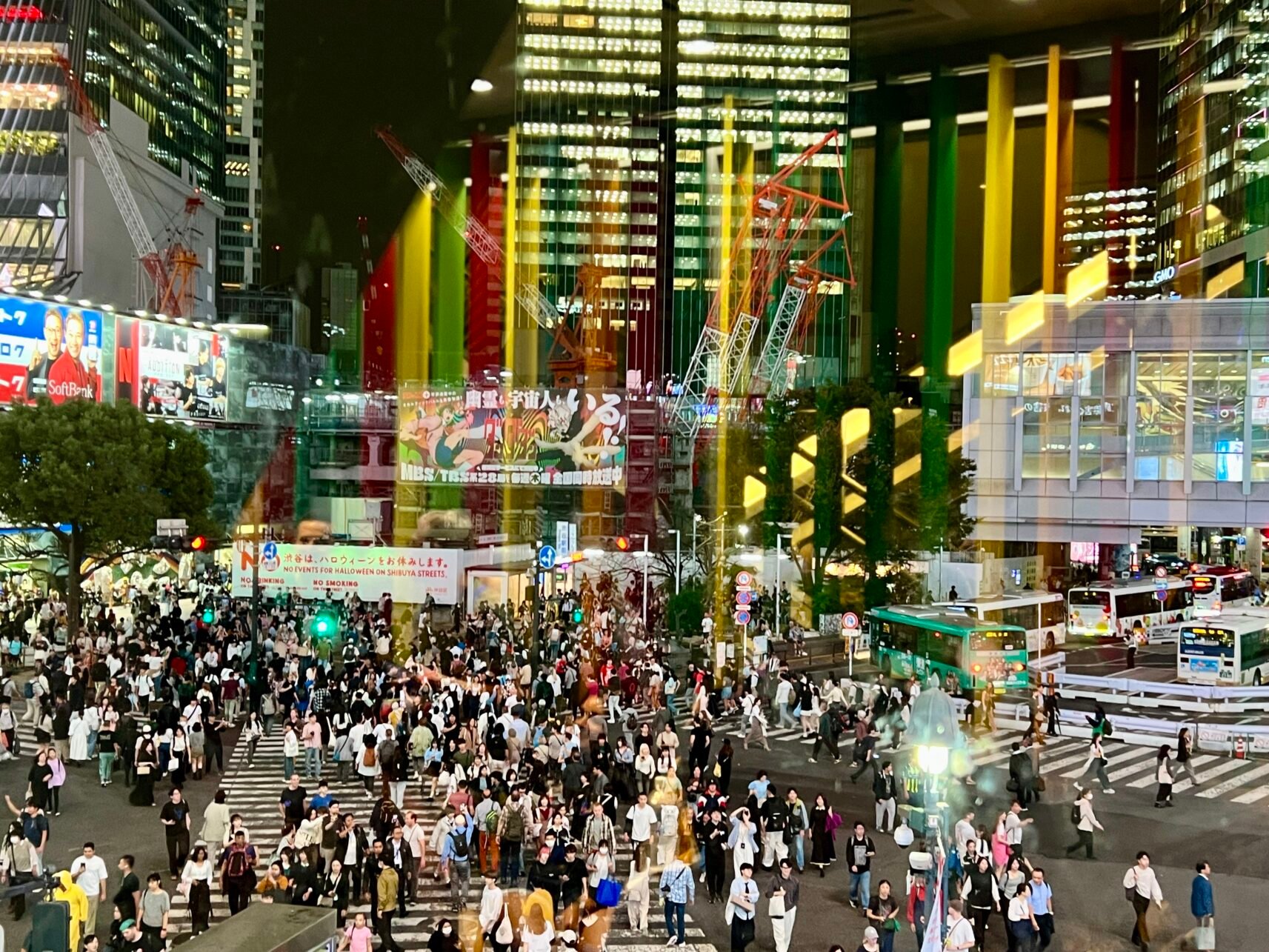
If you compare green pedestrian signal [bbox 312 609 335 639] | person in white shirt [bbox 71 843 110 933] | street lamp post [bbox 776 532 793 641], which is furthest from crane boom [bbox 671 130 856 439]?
person in white shirt [bbox 71 843 110 933]

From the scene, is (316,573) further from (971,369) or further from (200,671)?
(971,369)

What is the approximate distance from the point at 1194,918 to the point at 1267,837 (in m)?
4.21

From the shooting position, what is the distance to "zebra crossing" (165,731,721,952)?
11000 millimetres

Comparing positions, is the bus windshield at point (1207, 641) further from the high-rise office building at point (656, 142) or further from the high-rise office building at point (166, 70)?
the high-rise office building at point (166, 70)

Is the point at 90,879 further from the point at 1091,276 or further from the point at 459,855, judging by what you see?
the point at 1091,276

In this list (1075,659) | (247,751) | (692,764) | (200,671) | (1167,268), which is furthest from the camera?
(1167,268)

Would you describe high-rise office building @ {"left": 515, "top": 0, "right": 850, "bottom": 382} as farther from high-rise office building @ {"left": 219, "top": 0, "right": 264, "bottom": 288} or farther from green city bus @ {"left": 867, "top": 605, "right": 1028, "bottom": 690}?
green city bus @ {"left": 867, "top": 605, "right": 1028, "bottom": 690}

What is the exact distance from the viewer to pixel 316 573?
1228 inches

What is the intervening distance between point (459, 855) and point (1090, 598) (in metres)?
26.1

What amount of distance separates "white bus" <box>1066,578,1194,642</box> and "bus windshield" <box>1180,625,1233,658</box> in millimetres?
6486

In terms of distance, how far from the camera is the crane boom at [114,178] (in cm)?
6606

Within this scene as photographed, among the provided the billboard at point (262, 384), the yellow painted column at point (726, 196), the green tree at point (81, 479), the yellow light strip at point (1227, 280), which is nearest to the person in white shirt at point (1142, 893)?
the green tree at point (81, 479)

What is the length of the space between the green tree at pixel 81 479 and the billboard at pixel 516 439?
1317 cm

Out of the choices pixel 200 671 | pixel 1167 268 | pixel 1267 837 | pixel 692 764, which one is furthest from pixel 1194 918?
pixel 1167 268
